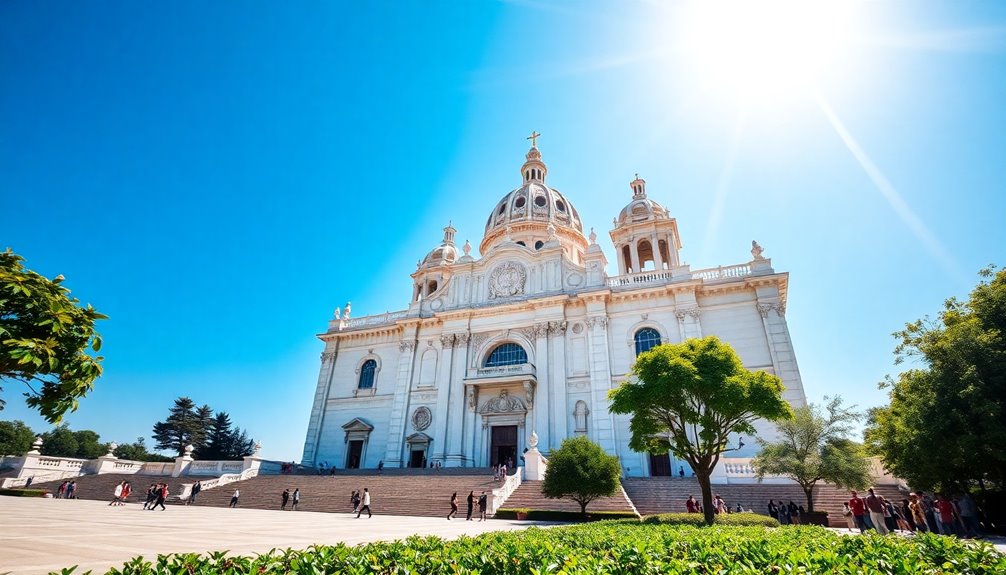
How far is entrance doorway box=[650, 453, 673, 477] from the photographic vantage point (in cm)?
2744

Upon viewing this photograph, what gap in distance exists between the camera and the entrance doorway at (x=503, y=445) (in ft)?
103

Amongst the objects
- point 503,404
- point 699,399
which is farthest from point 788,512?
point 503,404

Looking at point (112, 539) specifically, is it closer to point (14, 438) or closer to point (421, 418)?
point (421, 418)

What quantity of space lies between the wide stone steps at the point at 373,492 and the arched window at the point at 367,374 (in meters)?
11.2

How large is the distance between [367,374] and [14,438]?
190 feet

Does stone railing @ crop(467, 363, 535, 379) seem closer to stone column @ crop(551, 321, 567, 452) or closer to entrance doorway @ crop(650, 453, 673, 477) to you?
stone column @ crop(551, 321, 567, 452)

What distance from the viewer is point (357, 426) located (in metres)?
36.1

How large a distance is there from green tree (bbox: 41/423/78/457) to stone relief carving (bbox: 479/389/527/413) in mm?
67834

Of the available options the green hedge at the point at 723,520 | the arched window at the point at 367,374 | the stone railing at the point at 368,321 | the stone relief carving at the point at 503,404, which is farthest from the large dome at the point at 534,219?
→ the green hedge at the point at 723,520

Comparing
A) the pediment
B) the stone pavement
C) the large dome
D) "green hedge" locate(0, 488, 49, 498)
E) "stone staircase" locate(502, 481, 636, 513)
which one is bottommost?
the stone pavement

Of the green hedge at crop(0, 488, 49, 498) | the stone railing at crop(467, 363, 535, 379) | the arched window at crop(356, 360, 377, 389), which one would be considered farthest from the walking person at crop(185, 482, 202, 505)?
the stone railing at crop(467, 363, 535, 379)

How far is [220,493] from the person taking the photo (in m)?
24.9

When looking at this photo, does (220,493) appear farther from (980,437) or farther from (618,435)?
(980,437)

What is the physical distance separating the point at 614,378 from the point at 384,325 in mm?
19617
